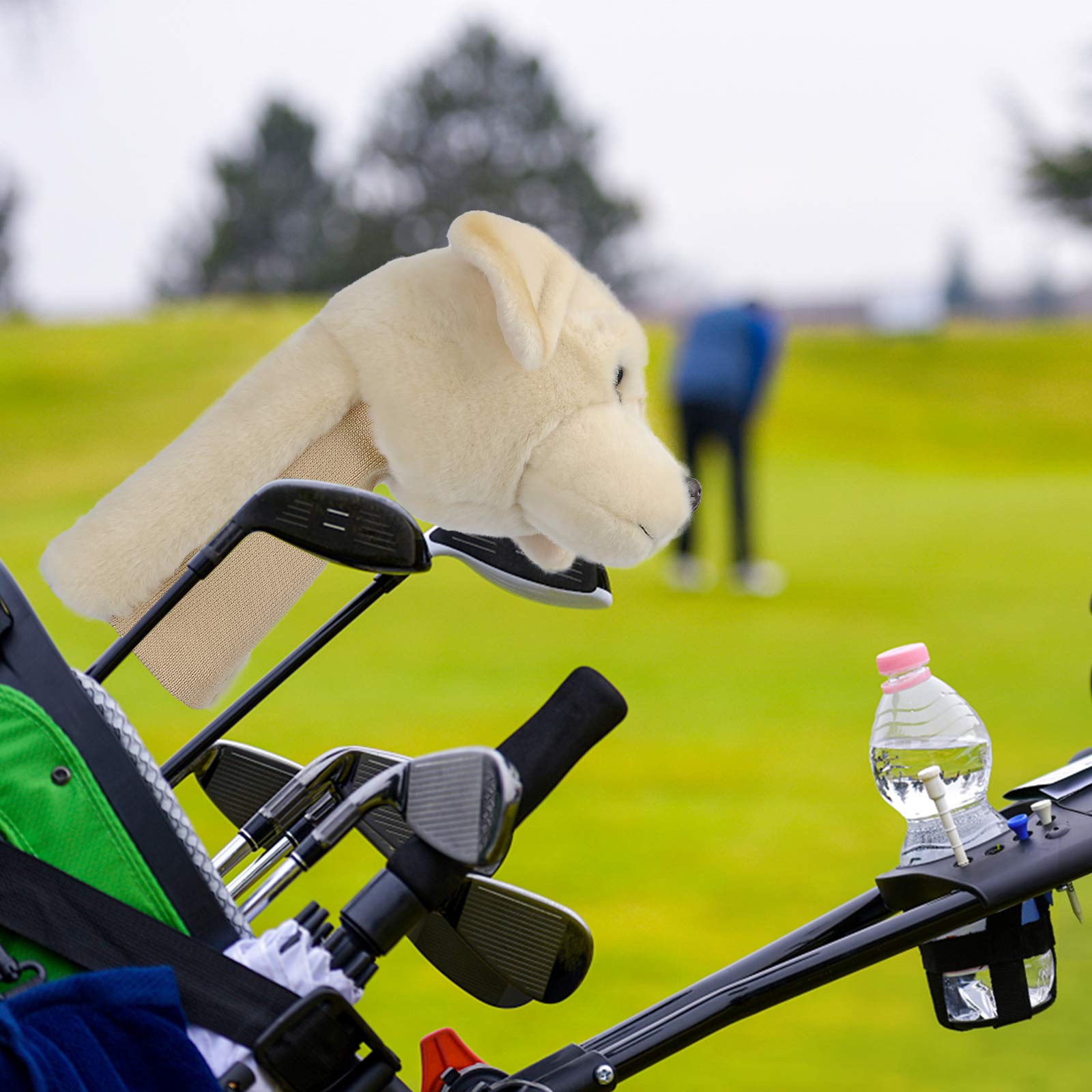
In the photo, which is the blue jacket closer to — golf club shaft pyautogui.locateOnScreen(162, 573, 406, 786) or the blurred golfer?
the blurred golfer

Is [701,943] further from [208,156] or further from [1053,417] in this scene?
[208,156]

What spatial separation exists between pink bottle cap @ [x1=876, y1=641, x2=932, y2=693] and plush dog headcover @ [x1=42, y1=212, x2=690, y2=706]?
182 mm

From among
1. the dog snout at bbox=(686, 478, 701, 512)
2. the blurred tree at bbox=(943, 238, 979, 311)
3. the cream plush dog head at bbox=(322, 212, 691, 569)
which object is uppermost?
the cream plush dog head at bbox=(322, 212, 691, 569)

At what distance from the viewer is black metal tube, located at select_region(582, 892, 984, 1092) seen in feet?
2.94

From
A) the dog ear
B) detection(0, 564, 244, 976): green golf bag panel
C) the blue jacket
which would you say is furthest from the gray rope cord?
the blue jacket

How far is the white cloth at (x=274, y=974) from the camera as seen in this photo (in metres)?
0.79

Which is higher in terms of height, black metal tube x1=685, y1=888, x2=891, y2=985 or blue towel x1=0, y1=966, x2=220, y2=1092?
blue towel x1=0, y1=966, x2=220, y2=1092

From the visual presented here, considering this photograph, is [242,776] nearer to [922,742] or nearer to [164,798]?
[164,798]

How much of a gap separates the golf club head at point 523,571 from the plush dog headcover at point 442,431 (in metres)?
0.06

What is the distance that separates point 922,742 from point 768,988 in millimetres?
279

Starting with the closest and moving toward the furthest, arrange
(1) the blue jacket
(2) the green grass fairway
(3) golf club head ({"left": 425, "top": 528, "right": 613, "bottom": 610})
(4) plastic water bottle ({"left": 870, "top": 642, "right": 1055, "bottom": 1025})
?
1. (4) plastic water bottle ({"left": 870, "top": 642, "right": 1055, "bottom": 1025})
2. (3) golf club head ({"left": 425, "top": 528, "right": 613, "bottom": 610})
3. (2) the green grass fairway
4. (1) the blue jacket

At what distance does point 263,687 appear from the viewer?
1.07m

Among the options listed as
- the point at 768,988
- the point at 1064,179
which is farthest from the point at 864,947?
the point at 1064,179

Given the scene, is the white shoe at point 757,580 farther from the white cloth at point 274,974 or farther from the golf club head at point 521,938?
the white cloth at point 274,974
